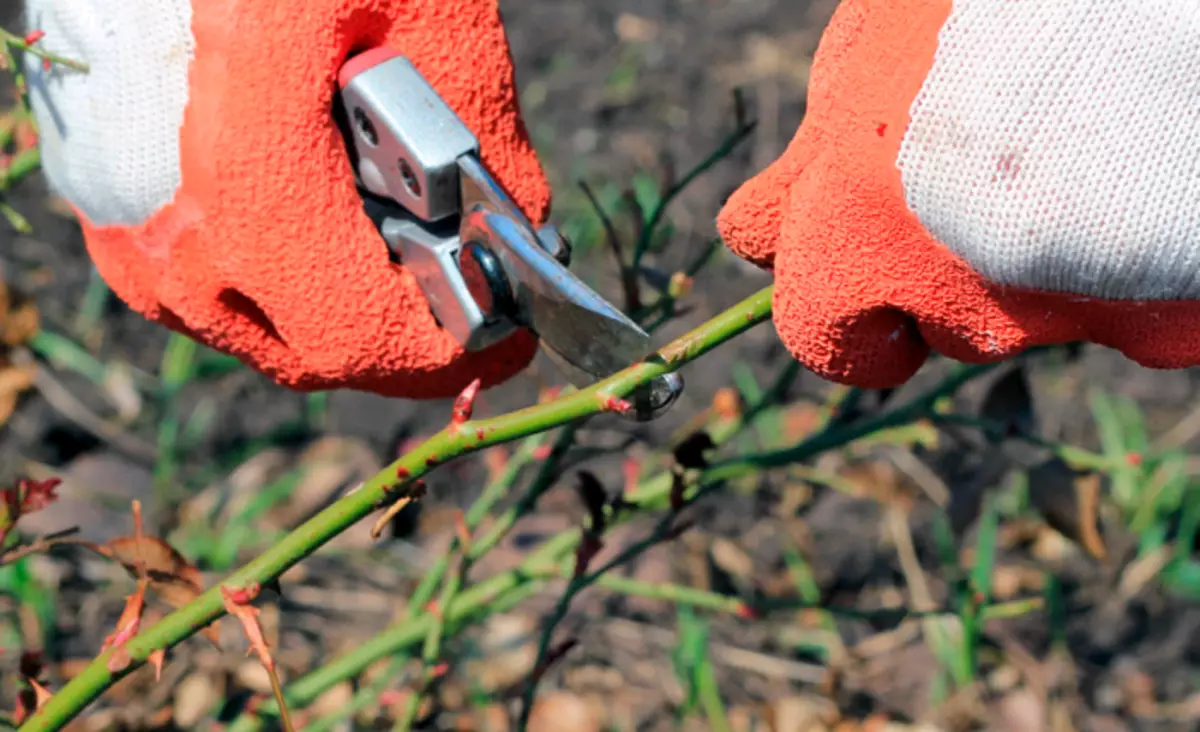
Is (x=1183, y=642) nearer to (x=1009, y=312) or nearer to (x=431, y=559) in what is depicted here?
(x=431, y=559)

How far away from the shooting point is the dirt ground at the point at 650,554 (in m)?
1.71

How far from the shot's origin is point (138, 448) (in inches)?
75.8

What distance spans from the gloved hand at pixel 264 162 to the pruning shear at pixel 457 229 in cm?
2

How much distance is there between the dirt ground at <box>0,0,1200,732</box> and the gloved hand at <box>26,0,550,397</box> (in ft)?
1.81

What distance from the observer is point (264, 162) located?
818mm

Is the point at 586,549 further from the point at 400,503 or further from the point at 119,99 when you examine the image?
the point at 119,99

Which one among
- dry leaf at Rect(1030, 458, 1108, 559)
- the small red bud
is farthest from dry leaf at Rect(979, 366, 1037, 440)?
the small red bud

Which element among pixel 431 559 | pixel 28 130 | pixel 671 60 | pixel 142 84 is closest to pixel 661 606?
pixel 431 559

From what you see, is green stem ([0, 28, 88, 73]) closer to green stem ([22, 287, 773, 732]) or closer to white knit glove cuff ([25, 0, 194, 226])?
white knit glove cuff ([25, 0, 194, 226])

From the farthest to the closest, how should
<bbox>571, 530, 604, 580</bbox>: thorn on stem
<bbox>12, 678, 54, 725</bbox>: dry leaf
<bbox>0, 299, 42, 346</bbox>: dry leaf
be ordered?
1. <bbox>0, 299, 42, 346</bbox>: dry leaf
2. <bbox>571, 530, 604, 580</bbox>: thorn on stem
3. <bbox>12, 678, 54, 725</bbox>: dry leaf

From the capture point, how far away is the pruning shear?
80 cm

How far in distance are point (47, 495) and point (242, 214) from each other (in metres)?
0.28

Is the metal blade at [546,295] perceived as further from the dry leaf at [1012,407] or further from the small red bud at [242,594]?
Result: the dry leaf at [1012,407]

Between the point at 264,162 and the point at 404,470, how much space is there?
222 millimetres
